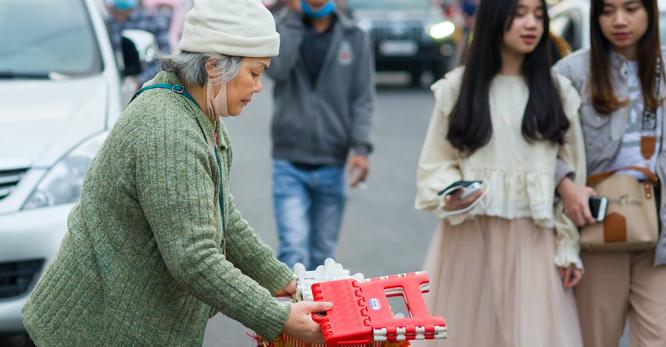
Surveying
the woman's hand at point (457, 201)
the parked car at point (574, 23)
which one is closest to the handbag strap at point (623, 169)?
the woman's hand at point (457, 201)

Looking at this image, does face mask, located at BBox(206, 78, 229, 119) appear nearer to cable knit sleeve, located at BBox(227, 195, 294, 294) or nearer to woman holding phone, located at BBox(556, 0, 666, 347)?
cable knit sleeve, located at BBox(227, 195, 294, 294)

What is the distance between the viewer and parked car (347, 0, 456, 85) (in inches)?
744

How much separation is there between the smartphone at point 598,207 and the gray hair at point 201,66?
6.26 feet

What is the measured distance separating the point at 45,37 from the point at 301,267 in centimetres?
390

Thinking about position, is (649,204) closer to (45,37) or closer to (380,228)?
(45,37)

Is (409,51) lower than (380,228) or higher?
lower

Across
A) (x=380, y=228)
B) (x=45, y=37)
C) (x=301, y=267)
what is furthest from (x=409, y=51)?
(x=301, y=267)

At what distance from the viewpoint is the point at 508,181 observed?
4352 mm

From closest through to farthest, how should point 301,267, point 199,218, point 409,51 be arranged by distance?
point 199,218 → point 301,267 → point 409,51

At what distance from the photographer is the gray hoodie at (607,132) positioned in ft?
14.2

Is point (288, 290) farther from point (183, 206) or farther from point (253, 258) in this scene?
point (183, 206)

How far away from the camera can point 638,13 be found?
437 cm

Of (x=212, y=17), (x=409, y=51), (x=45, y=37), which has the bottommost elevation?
(x=409, y=51)

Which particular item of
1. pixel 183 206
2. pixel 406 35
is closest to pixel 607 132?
pixel 183 206
